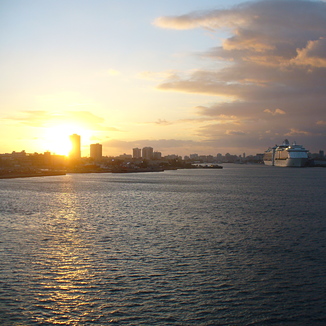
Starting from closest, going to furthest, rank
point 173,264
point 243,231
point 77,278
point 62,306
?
point 62,306, point 77,278, point 173,264, point 243,231

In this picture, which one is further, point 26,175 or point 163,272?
point 26,175

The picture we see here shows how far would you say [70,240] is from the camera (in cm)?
2425

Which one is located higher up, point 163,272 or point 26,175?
point 26,175

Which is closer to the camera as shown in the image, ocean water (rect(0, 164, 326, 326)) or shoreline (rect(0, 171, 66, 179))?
ocean water (rect(0, 164, 326, 326))

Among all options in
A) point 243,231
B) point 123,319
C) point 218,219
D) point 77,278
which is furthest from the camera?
point 218,219

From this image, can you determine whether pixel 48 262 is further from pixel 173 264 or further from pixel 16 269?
pixel 173 264

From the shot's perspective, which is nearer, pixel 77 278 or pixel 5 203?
pixel 77 278

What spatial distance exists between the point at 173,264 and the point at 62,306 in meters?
6.45

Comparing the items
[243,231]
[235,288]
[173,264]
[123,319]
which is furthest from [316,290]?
[243,231]

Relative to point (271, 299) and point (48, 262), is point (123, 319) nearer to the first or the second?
point (271, 299)

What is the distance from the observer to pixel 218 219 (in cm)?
3303

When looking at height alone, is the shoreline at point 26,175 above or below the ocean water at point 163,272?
above

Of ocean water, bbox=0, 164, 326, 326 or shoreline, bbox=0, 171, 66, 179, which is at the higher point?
shoreline, bbox=0, 171, 66, 179

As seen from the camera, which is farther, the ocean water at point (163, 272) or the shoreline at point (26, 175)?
the shoreline at point (26, 175)
